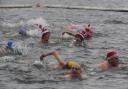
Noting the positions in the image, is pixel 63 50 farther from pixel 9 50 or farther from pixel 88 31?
pixel 88 31

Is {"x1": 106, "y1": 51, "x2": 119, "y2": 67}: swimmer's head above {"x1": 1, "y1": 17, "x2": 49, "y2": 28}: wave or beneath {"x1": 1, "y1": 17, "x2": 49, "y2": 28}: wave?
beneath

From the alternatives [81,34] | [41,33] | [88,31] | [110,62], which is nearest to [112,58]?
[110,62]

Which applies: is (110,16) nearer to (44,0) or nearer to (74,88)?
(44,0)

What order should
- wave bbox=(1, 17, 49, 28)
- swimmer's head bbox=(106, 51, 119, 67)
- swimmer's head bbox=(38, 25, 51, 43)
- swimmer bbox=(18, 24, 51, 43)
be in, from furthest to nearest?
wave bbox=(1, 17, 49, 28) < swimmer bbox=(18, 24, 51, 43) < swimmer's head bbox=(38, 25, 51, 43) < swimmer's head bbox=(106, 51, 119, 67)

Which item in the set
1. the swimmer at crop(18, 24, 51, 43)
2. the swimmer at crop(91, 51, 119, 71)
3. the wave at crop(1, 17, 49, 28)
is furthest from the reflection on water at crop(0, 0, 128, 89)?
the swimmer at crop(18, 24, 51, 43)

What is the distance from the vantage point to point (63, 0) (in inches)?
1770

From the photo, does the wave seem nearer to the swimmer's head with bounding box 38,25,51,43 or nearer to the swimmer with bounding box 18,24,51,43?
the swimmer with bounding box 18,24,51,43

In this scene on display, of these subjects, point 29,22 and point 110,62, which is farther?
point 29,22

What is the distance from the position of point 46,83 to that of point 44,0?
30.7 m

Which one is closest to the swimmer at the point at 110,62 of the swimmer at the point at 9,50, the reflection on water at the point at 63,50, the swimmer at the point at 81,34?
the reflection on water at the point at 63,50

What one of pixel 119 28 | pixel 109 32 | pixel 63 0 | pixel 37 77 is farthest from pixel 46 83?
pixel 63 0

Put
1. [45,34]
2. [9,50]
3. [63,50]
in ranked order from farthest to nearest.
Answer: [45,34]
[63,50]
[9,50]

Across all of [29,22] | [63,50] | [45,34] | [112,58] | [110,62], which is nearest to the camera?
[112,58]

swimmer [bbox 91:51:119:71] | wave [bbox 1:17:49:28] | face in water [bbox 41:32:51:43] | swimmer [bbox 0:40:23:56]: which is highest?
wave [bbox 1:17:49:28]
